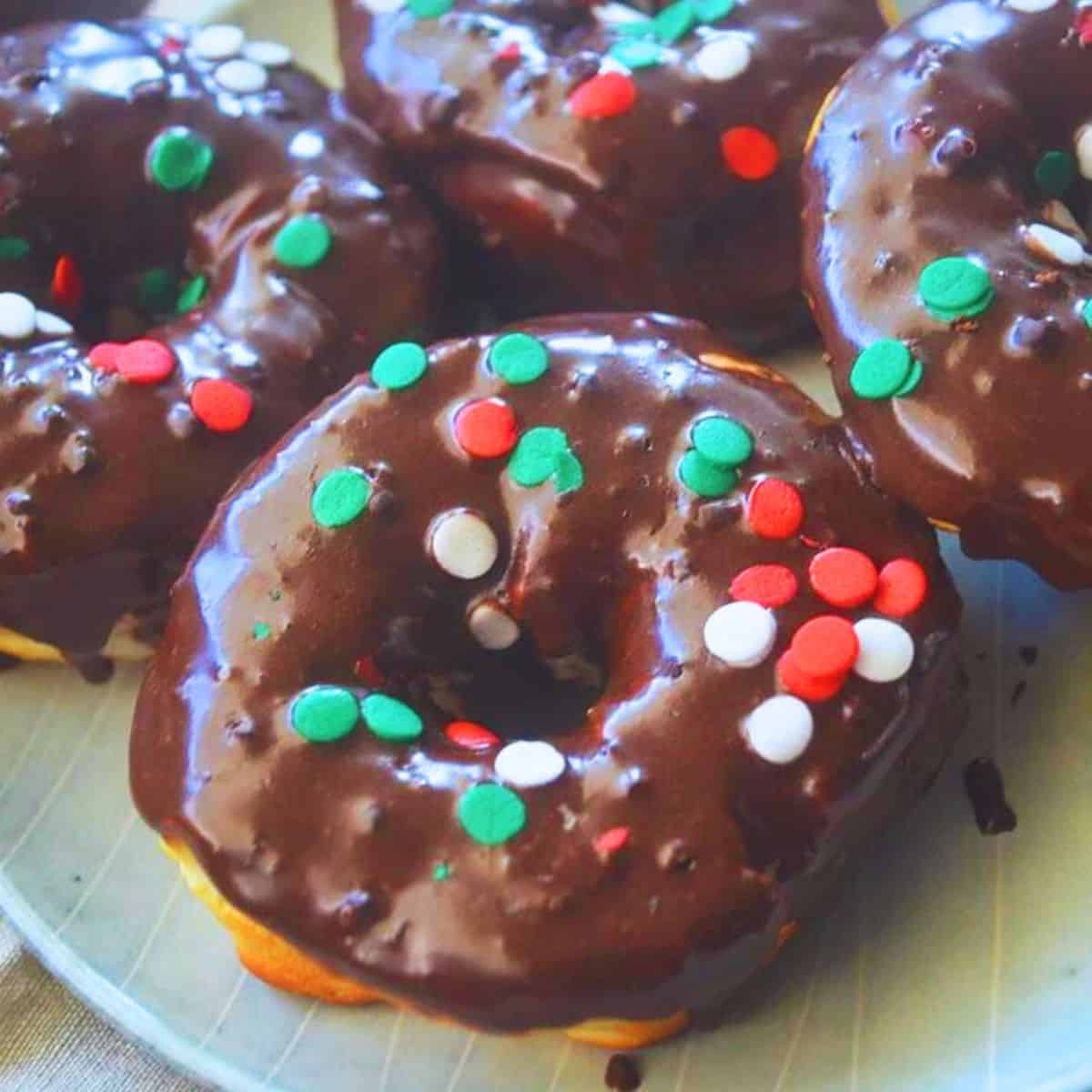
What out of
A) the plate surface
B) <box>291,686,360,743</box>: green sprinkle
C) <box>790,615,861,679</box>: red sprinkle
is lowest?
the plate surface

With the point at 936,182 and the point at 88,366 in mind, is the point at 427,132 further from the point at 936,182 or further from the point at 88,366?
the point at 936,182

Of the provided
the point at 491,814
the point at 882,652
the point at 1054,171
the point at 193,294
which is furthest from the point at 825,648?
the point at 193,294

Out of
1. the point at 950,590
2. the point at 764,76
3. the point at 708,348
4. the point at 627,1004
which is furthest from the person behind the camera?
the point at 764,76

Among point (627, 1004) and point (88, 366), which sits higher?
point (88, 366)

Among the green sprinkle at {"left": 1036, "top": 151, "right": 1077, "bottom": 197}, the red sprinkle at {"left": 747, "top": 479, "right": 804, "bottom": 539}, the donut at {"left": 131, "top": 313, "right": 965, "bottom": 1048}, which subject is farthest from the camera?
the green sprinkle at {"left": 1036, "top": 151, "right": 1077, "bottom": 197}

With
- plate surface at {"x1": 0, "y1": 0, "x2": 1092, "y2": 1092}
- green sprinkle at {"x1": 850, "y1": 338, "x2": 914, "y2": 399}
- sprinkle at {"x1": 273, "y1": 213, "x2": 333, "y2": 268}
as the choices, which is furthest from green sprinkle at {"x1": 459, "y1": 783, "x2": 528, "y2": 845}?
sprinkle at {"x1": 273, "y1": 213, "x2": 333, "y2": 268}

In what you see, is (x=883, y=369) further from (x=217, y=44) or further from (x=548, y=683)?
(x=217, y=44)

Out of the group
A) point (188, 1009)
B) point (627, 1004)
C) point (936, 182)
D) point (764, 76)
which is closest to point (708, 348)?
point (936, 182)

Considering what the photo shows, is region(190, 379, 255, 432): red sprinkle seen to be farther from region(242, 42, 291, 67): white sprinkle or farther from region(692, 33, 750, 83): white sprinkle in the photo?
region(692, 33, 750, 83): white sprinkle
